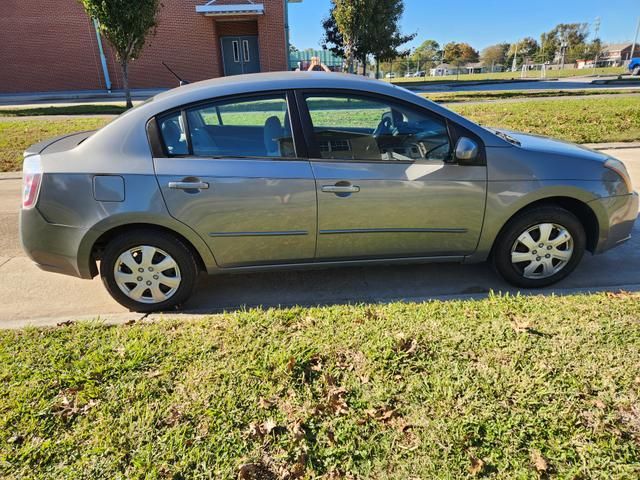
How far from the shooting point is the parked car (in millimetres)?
3201

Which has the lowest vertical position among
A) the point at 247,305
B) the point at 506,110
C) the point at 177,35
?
the point at 247,305

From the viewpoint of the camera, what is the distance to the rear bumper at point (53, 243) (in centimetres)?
324

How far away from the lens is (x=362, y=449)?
82.5 inches

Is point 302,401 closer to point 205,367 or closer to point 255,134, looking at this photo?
point 205,367

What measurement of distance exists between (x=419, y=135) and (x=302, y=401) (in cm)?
227

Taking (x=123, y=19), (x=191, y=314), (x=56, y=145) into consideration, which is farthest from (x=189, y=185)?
(x=123, y=19)

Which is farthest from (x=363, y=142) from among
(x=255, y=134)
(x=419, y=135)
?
(x=255, y=134)

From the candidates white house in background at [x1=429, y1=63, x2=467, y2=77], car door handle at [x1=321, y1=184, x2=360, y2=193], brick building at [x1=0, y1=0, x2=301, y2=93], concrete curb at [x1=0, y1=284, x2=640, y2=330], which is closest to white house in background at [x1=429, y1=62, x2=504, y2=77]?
white house in background at [x1=429, y1=63, x2=467, y2=77]

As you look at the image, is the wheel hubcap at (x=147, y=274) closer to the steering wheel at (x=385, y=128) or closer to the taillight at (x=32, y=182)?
the taillight at (x=32, y=182)

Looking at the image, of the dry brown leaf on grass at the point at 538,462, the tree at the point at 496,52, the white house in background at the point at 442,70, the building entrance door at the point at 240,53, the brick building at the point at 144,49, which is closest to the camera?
the dry brown leaf on grass at the point at 538,462

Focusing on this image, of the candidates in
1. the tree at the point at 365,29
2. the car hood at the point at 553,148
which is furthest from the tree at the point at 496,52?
the car hood at the point at 553,148

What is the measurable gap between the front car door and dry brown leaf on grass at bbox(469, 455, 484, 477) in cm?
183

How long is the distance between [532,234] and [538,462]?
2093mm

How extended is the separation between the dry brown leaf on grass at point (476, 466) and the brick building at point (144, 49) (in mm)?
27361
